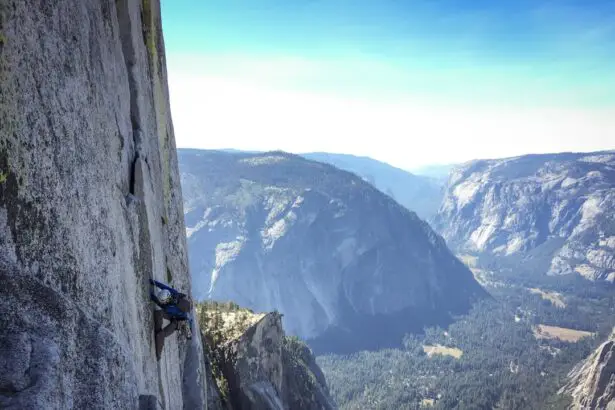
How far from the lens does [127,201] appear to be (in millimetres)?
12859

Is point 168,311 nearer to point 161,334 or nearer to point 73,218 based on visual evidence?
point 161,334

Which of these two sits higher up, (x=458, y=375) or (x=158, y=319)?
(x=158, y=319)

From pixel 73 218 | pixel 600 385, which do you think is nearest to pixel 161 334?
pixel 73 218

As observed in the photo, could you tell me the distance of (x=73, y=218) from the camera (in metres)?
8.94

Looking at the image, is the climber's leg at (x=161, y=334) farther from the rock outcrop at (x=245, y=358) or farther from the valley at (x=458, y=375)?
the valley at (x=458, y=375)

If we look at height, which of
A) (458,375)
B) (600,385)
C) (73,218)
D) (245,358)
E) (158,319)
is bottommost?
(458,375)

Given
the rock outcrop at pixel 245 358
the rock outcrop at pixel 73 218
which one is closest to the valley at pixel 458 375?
the rock outcrop at pixel 245 358

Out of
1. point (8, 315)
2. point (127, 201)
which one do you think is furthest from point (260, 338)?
point (8, 315)

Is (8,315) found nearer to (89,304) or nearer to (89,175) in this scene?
(89,304)

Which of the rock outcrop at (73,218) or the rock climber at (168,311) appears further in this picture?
the rock climber at (168,311)

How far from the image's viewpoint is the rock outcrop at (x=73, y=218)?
23.1 feet

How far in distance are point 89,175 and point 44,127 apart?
1.95 m

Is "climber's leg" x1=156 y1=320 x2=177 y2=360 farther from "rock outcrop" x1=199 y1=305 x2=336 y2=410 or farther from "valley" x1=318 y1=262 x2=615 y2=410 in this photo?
"valley" x1=318 y1=262 x2=615 y2=410

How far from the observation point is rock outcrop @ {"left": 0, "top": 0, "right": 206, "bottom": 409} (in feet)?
23.1
